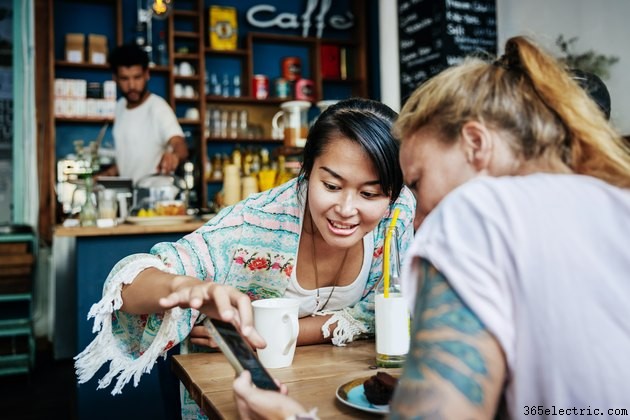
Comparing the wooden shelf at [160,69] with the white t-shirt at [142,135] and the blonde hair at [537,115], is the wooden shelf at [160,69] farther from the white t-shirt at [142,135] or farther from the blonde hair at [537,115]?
the blonde hair at [537,115]

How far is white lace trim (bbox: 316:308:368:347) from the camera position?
141cm

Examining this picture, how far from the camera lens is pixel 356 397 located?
0.96 meters

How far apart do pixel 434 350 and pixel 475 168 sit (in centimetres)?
28

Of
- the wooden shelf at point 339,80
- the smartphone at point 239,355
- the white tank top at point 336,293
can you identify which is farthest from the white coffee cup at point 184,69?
the smartphone at point 239,355

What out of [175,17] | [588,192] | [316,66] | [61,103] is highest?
[175,17]

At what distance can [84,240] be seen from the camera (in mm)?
2961

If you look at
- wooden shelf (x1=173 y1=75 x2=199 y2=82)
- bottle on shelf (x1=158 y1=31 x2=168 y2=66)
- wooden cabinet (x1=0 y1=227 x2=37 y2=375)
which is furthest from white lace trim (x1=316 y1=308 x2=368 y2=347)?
bottle on shelf (x1=158 y1=31 x2=168 y2=66)

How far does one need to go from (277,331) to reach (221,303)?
196mm

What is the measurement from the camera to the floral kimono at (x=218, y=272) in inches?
52.8

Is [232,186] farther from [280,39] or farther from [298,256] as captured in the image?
[280,39]

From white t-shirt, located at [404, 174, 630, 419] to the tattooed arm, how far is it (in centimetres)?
1

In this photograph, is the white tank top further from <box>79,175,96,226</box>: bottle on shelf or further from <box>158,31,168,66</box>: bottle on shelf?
<box>158,31,168,66</box>: bottle on shelf

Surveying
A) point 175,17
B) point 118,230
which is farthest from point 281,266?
point 175,17

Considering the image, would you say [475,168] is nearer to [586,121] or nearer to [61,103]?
[586,121]
